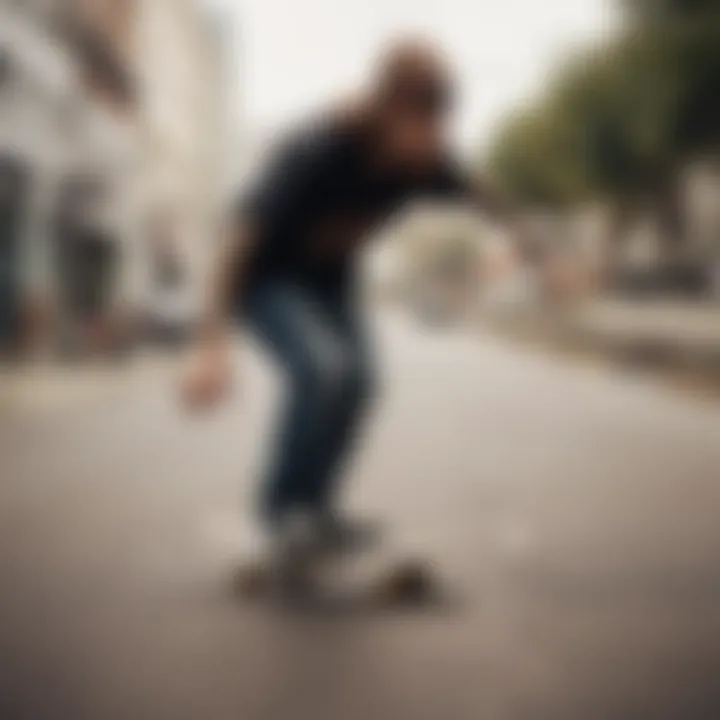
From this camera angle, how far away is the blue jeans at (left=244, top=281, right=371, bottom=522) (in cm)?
90

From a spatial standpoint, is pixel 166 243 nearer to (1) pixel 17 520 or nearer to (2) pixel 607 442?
(1) pixel 17 520

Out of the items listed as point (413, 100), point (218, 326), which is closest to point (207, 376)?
point (218, 326)

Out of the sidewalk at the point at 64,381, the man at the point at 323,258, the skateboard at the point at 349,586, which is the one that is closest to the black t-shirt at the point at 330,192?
the man at the point at 323,258

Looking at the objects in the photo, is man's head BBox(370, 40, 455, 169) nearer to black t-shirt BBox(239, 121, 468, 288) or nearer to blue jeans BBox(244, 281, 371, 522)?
black t-shirt BBox(239, 121, 468, 288)

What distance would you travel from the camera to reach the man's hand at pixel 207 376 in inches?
33.8

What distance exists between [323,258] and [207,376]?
0.14 m

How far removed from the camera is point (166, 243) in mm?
950

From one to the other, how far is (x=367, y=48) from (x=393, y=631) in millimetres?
511

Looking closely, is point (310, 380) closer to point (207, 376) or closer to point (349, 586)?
point (207, 376)

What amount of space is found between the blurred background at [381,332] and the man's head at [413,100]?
0.02 metres

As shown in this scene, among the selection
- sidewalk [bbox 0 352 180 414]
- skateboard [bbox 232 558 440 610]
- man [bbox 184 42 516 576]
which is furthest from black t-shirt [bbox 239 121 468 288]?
skateboard [bbox 232 558 440 610]

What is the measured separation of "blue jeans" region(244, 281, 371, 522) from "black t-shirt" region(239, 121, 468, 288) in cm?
3

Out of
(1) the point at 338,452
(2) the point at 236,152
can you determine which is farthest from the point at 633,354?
(2) the point at 236,152

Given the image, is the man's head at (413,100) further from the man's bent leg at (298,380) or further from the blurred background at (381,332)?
the man's bent leg at (298,380)
